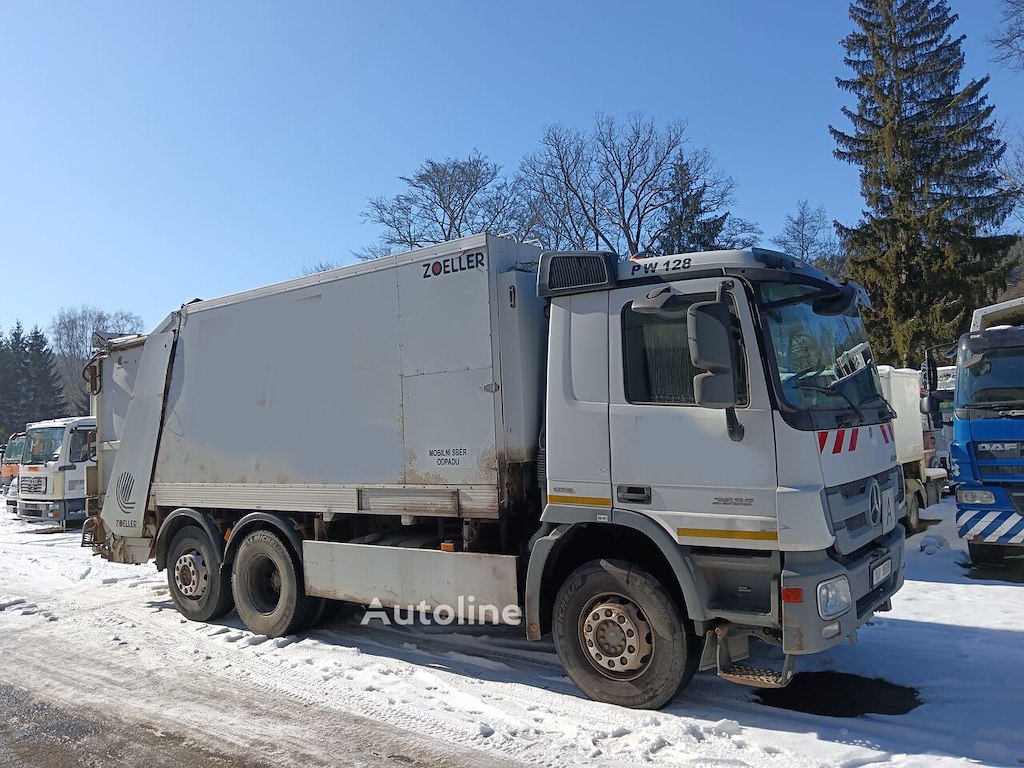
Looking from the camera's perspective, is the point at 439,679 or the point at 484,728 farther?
the point at 439,679

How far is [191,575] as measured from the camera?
27.2 feet

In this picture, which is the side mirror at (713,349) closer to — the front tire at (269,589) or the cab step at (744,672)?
the cab step at (744,672)

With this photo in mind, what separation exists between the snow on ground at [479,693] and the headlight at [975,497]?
3.08 ft

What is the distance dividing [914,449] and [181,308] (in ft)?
39.8

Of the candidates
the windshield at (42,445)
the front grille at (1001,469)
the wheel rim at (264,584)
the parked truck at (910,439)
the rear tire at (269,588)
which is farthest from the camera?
the windshield at (42,445)

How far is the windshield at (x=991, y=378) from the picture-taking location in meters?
8.97

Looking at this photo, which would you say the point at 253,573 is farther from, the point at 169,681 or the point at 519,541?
the point at 519,541

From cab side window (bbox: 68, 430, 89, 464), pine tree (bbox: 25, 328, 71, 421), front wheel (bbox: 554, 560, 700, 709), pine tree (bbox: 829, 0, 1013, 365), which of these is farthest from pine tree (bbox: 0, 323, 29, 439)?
front wheel (bbox: 554, 560, 700, 709)

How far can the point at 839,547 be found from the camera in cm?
471

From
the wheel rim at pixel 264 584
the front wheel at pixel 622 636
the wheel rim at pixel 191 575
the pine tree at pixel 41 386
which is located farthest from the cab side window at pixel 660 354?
the pine tree at pixel 41 386

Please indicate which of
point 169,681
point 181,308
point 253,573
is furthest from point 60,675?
point 181,308

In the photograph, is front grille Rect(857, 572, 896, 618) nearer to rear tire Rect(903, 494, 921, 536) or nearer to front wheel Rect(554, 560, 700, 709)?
front wheel Rect(554, 560, 700, 709)

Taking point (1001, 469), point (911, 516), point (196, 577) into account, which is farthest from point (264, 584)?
point (911, 516)

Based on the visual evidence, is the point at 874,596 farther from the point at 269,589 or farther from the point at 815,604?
the point at 269,589
